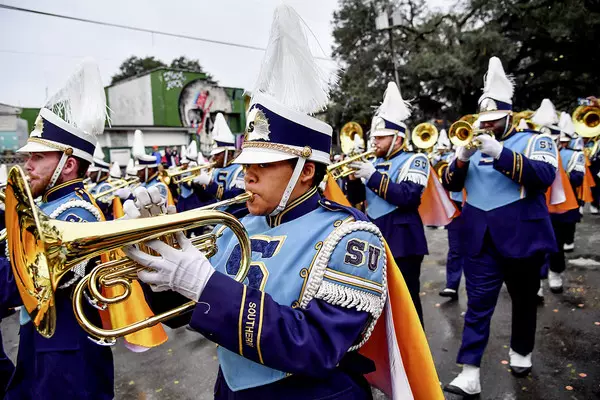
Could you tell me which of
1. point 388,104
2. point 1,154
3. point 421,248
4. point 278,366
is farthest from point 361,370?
point 1,154

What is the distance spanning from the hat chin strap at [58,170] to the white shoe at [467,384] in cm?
339

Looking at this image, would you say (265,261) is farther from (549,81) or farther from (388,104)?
(549,81)

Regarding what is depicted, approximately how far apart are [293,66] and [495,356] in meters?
3.69

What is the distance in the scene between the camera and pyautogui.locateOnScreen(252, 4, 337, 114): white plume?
191 cm

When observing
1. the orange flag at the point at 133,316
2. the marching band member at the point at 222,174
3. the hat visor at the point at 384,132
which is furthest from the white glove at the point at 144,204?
the marching band member at the point at 222,174

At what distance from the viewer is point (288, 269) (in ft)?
5.62

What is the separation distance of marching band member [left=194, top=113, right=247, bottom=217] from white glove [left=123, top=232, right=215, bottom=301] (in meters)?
4.53

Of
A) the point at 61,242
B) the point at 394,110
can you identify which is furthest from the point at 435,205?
the point at 61,242

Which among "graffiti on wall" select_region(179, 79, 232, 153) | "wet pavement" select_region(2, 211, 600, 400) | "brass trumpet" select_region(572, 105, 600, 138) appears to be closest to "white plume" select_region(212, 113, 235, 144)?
"wet pavement" select_region(2, 211, 600, 400)

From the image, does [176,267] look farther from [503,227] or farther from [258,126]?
[503,227]

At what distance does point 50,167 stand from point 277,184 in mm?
1933

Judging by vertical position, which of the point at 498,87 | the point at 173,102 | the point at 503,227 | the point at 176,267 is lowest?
the point at 503,227

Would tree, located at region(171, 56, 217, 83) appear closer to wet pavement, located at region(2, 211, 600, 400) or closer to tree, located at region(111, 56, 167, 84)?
tree, located at region(111, 56, 167, 84)

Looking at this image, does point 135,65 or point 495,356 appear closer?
point 495,356
